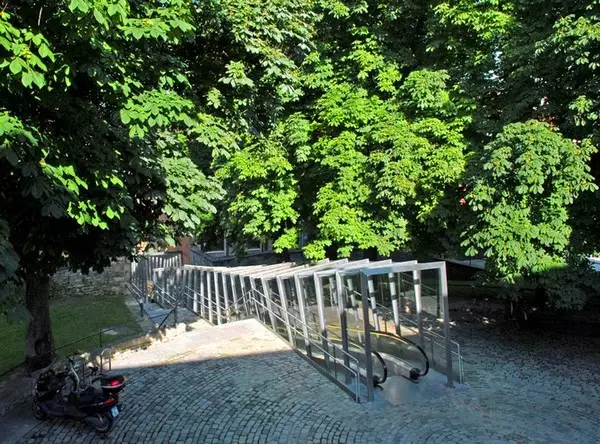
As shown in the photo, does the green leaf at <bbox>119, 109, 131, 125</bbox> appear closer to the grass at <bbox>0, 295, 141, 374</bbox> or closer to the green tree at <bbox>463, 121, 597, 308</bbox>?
the green tree at <bbox>463, 121, 597, 308</bbox>

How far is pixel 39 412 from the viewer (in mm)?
7590

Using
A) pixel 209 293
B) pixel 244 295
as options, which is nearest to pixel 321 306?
pixel 244 295

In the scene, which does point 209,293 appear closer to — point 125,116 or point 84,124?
point 84,124

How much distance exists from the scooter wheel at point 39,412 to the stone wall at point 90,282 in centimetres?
1362

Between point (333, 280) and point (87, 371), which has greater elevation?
point (333, 280)

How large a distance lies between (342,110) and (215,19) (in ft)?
23.2

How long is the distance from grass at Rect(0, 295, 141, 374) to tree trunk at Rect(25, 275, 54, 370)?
5.08ft

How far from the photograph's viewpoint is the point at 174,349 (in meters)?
11.4

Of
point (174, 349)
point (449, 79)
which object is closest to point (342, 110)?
point (449, 79)

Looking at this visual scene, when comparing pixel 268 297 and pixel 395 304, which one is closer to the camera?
pixel 395 304

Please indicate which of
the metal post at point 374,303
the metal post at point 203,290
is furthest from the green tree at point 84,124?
the metal post at point 203,290

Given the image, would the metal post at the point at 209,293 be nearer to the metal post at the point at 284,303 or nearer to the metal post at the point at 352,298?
the metal post at the point at 284,303

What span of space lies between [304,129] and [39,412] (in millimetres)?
10391

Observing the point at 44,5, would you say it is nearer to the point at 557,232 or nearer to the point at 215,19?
the point at 215,19
